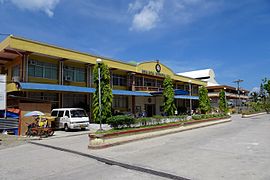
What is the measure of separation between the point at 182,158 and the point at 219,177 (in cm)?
254

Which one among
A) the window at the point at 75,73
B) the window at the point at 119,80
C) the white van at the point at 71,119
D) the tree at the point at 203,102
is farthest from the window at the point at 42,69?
the tree at the point at 203,102

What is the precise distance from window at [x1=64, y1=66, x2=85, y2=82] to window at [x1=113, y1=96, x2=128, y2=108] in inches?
226

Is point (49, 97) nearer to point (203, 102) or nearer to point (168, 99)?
point (168, 99)

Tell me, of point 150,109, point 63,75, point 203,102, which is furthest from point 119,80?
point 203,102

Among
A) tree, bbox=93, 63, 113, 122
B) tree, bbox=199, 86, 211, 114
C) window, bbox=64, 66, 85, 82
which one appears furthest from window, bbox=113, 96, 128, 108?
tree, bbox=93, 63, 113, 122

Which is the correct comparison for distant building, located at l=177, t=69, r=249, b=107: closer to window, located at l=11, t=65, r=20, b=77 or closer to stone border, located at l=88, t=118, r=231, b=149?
stone border, located at l=88, t=118, r=231, b=149

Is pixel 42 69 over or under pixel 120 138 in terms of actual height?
over

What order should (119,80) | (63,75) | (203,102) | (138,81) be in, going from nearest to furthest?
(63,75)
(203,102)
(119,80)
(138,81)

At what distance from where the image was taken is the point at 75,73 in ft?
88.7

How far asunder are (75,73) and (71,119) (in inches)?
346

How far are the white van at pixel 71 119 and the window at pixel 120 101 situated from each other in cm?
1130

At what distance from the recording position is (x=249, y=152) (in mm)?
9984

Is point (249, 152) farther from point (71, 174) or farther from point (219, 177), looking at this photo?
point (71, 174)

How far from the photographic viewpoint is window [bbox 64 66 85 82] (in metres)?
26.1
